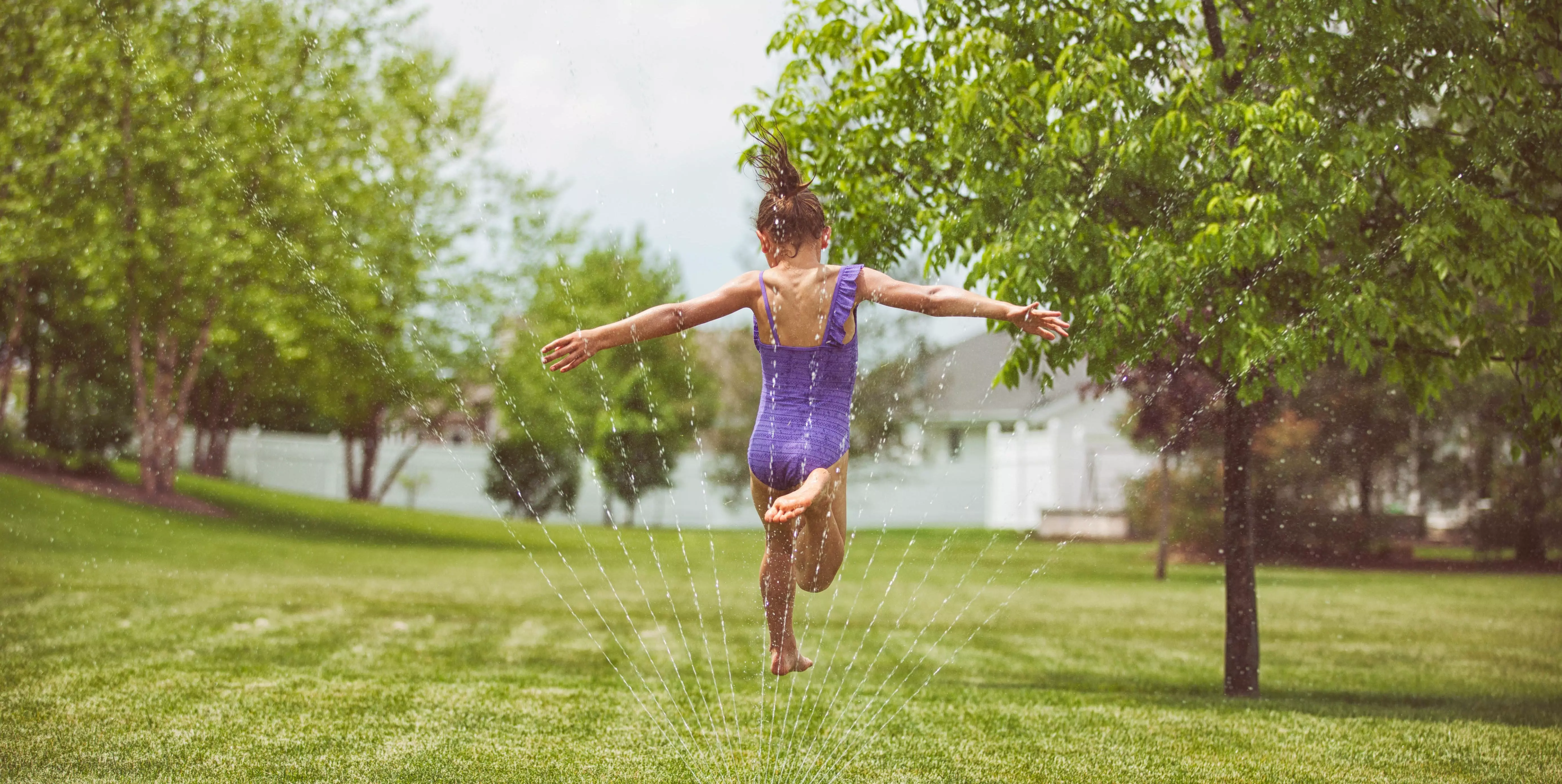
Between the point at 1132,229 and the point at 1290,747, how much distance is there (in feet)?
9.63

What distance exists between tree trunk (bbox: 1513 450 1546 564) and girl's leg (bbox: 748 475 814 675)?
781 inches

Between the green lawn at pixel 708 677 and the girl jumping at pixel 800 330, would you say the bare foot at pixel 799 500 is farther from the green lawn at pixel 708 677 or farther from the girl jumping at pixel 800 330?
the green lawn at pixel 708 677

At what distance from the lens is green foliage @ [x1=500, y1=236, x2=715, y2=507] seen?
104 feet

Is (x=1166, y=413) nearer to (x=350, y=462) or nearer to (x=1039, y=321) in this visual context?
(x=1039, y=321)

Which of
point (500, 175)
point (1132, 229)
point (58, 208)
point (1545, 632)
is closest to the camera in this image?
point (1132, 229)

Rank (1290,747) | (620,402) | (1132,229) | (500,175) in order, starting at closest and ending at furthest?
1. (1290,747)
2. (1132,229)
3. (500,175)
4. (620,402)

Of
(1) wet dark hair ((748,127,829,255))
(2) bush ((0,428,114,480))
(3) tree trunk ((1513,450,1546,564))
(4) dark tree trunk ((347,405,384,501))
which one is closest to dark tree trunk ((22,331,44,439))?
(2) bush ((0,428,114,480))

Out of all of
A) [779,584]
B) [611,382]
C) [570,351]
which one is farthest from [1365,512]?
[570,351]

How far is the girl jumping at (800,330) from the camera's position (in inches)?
163

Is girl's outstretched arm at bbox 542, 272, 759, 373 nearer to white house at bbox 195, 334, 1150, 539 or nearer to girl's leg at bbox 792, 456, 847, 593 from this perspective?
girl's leg at bbox 792, 456, 847, 593

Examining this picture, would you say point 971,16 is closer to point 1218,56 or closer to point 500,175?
point 1218,56

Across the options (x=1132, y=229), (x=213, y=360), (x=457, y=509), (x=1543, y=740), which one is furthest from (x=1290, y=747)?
(x=457, y=509)

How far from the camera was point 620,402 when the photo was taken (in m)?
31.8

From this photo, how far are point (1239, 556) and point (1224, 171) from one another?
2.57 m
